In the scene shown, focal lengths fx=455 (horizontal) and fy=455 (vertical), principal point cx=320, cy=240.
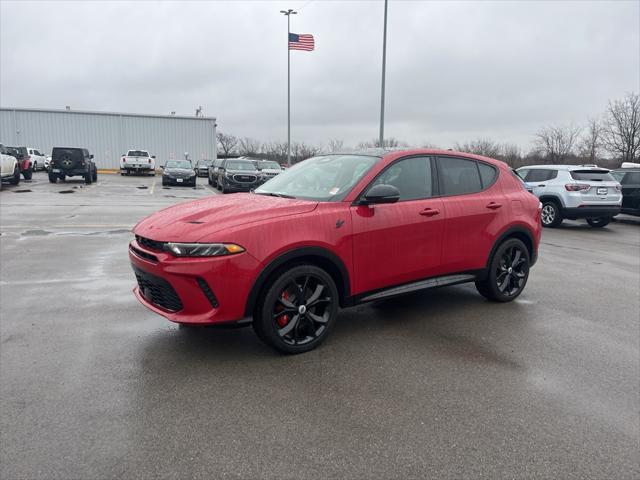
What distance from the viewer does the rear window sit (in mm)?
12681

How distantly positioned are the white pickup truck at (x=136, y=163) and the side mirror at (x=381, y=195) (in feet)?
101

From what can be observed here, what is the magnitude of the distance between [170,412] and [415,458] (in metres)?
1.55

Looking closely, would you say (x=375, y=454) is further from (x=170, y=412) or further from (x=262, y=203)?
(x=262, y=203)

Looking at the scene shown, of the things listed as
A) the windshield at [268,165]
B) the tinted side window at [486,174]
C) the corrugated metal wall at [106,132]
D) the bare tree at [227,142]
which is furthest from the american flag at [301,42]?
the bare tree at [227,142]

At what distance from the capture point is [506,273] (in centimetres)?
542

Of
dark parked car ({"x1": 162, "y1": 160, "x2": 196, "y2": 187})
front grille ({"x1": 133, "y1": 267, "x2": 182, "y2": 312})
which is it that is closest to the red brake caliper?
front grille ({"x1": 133, "y1": 267, "x2": 182, "y2": 312})

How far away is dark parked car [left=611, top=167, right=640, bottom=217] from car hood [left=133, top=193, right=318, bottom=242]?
1432cm

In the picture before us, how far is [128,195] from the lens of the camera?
19.1 meters

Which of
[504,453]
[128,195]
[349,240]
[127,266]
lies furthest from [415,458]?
[128,195]

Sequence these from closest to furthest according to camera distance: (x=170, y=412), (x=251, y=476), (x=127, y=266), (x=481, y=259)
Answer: (x=251, y=476)
(x=170, y=412)
(x=481, y=259)
(x=127, y=266)

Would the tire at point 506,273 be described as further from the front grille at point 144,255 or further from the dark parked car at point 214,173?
the dark parked car at point 214,173

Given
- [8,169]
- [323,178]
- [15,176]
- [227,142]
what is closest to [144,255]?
[323,178]

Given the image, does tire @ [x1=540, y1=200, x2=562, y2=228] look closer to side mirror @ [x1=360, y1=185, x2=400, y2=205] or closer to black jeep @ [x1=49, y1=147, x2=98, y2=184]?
side mirror @ [x1=360, y1=185, x2=400, y2=205]

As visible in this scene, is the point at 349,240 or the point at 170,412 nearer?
the point at 170,412
